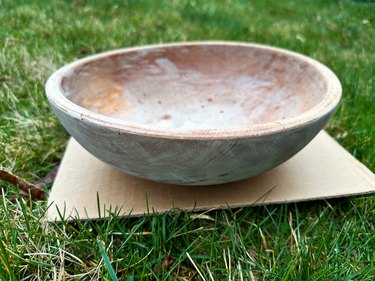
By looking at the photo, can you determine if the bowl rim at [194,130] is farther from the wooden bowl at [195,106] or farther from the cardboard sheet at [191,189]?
the cardboard sheet at [191,189]

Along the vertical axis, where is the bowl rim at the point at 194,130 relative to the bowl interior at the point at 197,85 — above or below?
above

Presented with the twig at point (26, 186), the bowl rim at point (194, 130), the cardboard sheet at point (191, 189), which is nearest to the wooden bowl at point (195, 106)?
the bowl rim at point (194, 130)

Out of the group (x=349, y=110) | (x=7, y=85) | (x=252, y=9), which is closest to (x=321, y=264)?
(x=349, y=110)

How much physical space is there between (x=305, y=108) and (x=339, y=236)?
441mm

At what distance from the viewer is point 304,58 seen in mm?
1352

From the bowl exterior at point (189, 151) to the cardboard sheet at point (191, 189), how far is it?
134mm

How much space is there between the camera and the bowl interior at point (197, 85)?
138cm

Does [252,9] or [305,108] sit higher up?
[305,108]

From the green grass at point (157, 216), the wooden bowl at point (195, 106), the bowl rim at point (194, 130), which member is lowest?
the green grass at point (157, 216)

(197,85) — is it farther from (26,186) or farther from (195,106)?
(26,186)

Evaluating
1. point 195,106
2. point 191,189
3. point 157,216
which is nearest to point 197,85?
point 195,106

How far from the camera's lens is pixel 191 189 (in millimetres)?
1123

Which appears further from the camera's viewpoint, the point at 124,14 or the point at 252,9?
the point at 252,9

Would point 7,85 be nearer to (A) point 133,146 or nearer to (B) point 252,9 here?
(A) point 133,146
